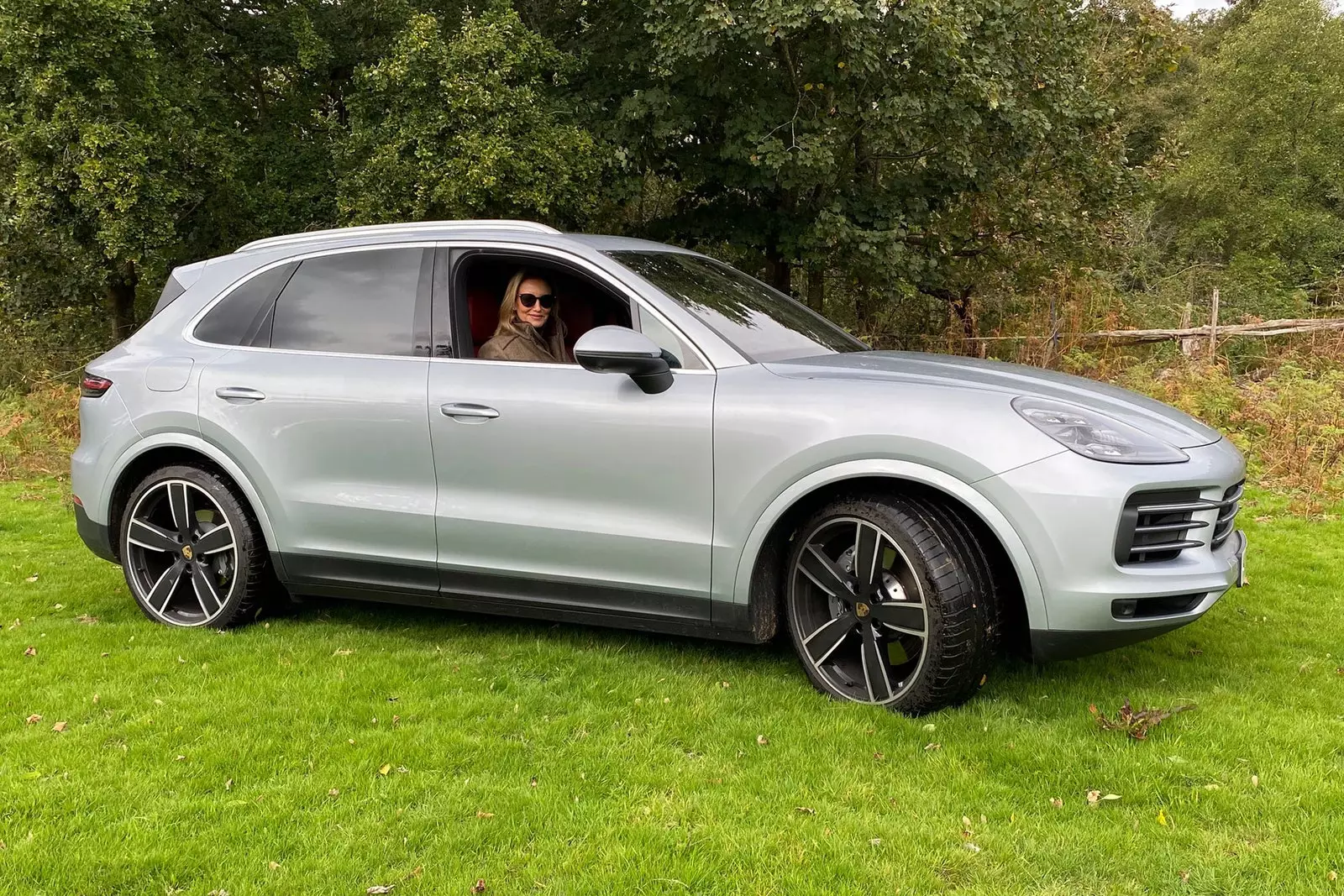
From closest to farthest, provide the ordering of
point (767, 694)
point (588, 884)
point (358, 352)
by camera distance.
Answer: point (588, 884) < point (767, 694) < point (358, 352)

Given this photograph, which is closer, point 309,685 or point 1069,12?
point 309,685

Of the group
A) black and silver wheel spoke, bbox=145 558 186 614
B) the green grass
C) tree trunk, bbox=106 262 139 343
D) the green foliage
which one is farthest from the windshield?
tree trunk, bbox=106 262 139 343

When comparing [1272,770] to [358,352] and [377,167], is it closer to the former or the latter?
[358,352]

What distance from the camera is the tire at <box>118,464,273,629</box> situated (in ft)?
15.2

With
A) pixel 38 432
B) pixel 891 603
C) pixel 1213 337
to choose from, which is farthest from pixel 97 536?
pixel 1213 337

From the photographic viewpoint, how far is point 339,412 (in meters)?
4.28

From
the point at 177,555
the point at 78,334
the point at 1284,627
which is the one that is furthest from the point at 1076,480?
the point at 78,334

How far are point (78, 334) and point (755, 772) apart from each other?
18307mm

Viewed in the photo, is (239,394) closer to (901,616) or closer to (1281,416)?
(901,616)

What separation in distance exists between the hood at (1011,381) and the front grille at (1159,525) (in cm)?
23

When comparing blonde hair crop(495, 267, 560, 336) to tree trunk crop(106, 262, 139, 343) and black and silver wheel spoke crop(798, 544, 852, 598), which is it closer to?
black and silver wheel spoke crop(798, 544, 852, 598)

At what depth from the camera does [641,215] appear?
48.1 ft

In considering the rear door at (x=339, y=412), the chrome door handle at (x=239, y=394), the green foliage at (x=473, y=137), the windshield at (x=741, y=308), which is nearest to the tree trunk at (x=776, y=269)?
the green foliage at (x=473, y=137)

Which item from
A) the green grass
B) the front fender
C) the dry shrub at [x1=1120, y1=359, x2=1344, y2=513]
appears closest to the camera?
the green grass
